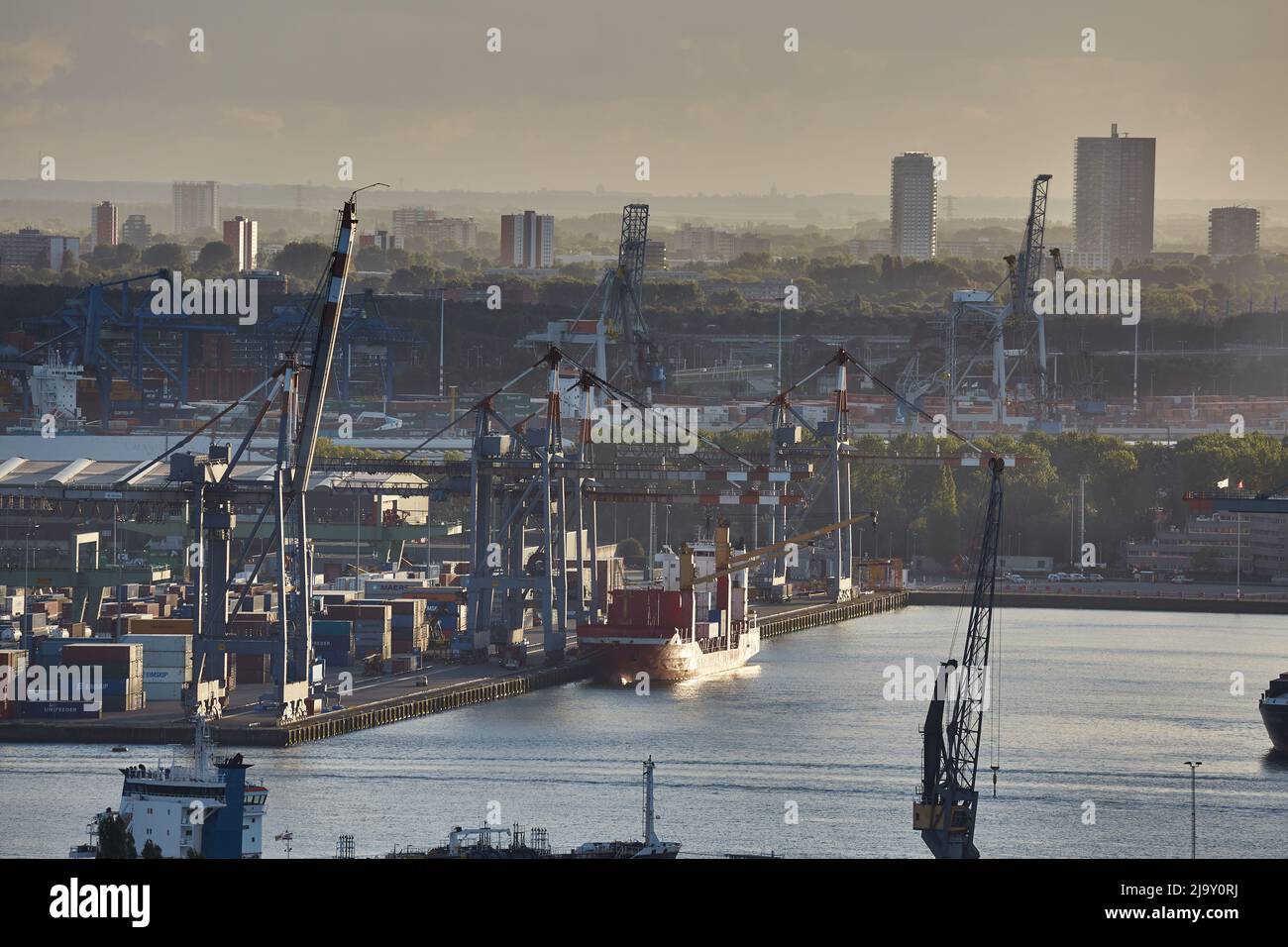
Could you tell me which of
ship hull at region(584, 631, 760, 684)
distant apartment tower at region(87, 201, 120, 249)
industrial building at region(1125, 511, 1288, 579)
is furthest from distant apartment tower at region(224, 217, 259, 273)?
ship hull at region(584, 631, 760, 684)

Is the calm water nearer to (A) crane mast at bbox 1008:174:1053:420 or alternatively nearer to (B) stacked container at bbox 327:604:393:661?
(B) stacked container at bbox 327:604:393:661

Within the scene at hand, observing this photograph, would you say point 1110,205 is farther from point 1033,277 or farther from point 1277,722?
point 1277,722

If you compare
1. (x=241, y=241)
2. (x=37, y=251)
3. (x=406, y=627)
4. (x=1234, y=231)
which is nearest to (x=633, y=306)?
(x=406, y=627)

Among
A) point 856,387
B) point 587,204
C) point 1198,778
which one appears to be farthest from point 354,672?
point 587,204

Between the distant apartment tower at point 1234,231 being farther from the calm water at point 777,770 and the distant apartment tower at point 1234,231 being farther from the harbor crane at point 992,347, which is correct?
the calm water at point 777,770

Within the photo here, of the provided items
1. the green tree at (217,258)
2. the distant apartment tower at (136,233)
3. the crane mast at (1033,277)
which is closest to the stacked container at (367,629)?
the crane mast at (1033,277)

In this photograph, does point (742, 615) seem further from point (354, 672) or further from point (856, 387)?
point (856, 387)
